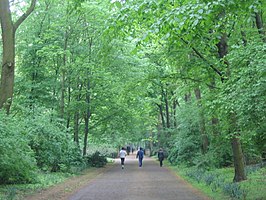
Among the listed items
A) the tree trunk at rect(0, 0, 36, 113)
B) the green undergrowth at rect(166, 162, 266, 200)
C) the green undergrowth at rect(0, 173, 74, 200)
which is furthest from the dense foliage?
the tree trunk at rect(0, 0, 36, 113)

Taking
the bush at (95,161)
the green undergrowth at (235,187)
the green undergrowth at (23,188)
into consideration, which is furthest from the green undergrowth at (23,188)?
the bush at (95,161)

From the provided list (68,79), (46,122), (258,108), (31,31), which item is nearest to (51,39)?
(31,31)

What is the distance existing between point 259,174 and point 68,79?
1580cm

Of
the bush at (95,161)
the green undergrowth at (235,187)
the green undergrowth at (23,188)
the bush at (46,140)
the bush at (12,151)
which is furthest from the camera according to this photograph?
the bush at (95,161)

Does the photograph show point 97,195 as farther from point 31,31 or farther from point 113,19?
point 31,31

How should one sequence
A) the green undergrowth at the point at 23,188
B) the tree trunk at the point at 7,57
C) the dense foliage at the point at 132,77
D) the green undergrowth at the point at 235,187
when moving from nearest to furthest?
1. the dense foliage at the point at 132,77
2. the green undergrowth at the point at 235,187
3. the green undergrowth at the point at 23,188
4. the tree trunk at the point at 7,57

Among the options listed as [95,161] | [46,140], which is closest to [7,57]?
[46,140]

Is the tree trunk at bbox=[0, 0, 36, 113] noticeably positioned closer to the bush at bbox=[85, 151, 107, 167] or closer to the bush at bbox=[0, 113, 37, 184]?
the bush at bbox=[0, 113, 37, 184]

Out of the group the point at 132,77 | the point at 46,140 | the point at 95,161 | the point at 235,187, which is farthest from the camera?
the point at 95,161

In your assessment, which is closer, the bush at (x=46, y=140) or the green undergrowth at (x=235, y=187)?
the green undergrowth at (x=235, y=187)

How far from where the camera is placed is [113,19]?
24.4ft

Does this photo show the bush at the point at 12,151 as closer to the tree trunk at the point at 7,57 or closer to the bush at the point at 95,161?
the tree trunk at the point at 7,57

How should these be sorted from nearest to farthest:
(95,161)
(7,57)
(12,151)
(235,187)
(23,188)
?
(12,151) < (235,187) < (23,188) < (7,57) < (95,161)

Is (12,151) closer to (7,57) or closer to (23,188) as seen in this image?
(23,188)
